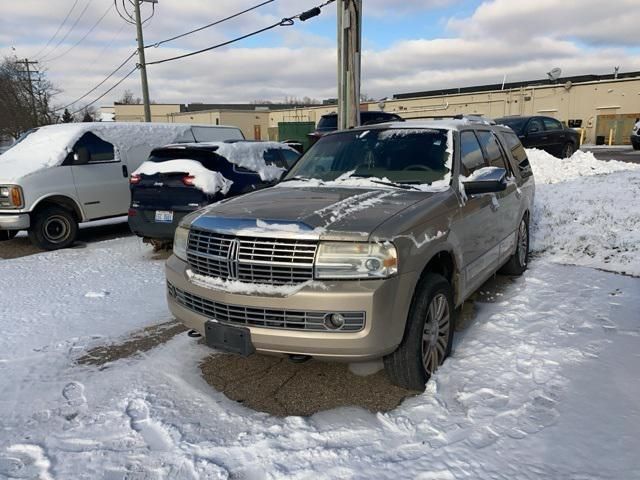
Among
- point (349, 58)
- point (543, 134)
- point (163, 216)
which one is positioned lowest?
point (163, 216)

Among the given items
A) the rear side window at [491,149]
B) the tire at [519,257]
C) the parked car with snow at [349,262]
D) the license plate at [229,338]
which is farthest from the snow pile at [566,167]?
the license plate at [229,338]

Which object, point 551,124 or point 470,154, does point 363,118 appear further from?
point 470,154

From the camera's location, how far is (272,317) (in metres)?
2.87

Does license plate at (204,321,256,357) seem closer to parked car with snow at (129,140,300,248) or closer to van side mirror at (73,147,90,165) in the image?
parked car with snow at (129,140,300,248)

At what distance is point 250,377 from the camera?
11.5ft

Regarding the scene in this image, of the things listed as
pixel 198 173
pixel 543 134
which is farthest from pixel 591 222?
pixel 543 134

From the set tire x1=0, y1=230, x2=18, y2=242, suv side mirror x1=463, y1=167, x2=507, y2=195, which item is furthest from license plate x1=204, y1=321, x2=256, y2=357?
tire x1=0, y1=230, x2=18, y2=242

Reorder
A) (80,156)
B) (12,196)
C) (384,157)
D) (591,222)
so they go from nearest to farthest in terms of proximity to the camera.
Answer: (384,157) < (591,222) < (12,196) < (80,156)

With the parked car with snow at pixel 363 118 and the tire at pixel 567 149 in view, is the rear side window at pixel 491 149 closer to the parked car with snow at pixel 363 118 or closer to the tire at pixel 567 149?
the parked car with snow at pixel 363 118

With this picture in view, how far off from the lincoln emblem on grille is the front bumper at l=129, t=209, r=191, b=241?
361 centimetres

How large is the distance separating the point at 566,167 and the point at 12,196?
12218 millimetres

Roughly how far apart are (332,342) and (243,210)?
1.09m

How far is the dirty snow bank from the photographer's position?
19.9ft

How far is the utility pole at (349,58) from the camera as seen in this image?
31.1 ft
